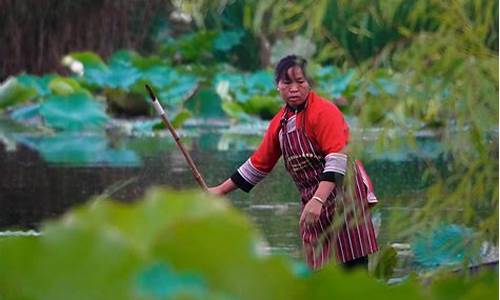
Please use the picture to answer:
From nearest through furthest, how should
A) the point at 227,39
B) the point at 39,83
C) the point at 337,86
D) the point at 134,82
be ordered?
1. the point at 337,86
2. the point at 134,82
3. the point at 39,83
4. the point at 227,39

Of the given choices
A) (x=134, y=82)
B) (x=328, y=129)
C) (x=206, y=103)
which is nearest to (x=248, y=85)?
(x=206, y=103)

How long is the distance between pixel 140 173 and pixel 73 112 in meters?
5.45

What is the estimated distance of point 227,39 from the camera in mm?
24641

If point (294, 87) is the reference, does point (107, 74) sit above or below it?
below

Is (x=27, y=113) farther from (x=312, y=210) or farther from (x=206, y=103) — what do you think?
(x=312, y=210)

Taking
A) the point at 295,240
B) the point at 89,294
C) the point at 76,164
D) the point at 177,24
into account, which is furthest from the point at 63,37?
the point at 89,294

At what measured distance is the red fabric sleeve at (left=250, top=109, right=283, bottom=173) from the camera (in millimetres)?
4879

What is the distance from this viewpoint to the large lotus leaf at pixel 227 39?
24.5 metres

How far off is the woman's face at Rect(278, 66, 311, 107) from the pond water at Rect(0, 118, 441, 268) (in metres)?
1.44

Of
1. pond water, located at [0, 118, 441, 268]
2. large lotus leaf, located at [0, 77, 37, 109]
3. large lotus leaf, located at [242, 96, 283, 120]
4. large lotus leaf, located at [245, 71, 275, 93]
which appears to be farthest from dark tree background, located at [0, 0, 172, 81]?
pond water, located at [0, 118, 441, 268]

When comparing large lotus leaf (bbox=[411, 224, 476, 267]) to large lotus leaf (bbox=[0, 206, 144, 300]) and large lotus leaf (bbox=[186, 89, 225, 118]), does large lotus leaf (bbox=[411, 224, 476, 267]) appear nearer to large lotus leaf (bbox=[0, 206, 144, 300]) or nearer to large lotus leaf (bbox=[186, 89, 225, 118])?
large lotus leaf (bbox=[0, 206, 144, 300])

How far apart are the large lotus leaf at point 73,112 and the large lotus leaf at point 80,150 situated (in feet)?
0.89

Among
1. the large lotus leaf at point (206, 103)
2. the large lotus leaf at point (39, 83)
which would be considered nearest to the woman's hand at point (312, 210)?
the large lotus leaf at point (39, 83)

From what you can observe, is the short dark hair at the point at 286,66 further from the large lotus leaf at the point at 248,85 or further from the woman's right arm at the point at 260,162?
the large lotus leaf at the point at 248,85
